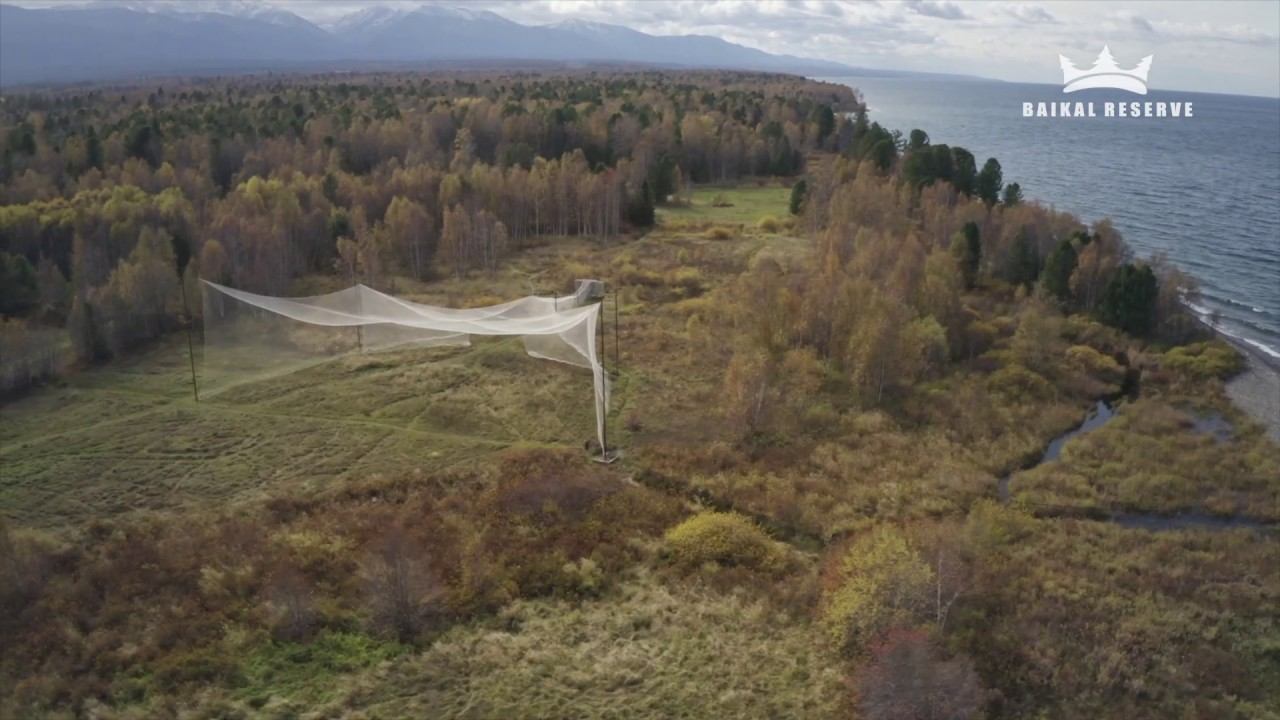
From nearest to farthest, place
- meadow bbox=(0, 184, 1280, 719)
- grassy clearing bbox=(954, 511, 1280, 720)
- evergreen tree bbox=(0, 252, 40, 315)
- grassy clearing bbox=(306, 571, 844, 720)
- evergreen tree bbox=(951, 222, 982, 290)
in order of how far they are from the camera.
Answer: grassy clearing bbox=(306, 571, 844, 720)
grassy clearing bbox=(954, 511, 1280, 720)
meadow bbox=(0, 184, 1280, 719)
evergreen tree bbox=(0, 252, 40, 315)
evergreen tree bbox=(951, 222, 982, 290)

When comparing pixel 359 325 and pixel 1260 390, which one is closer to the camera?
pixel 359 325

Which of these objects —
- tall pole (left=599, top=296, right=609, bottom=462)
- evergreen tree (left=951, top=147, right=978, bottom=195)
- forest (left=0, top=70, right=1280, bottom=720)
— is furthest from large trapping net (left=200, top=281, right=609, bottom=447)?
evergreen tree (left=951, top=147, right=978, bottom=195)

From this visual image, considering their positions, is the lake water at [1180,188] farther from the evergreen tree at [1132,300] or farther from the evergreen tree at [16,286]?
the evergreen tree at [16,286]

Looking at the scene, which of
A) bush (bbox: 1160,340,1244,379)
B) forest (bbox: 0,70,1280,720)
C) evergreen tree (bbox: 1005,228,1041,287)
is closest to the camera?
forest (bbox: 0,70,1280,720)

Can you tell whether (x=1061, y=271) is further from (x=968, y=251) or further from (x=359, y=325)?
(x=359, y=325)

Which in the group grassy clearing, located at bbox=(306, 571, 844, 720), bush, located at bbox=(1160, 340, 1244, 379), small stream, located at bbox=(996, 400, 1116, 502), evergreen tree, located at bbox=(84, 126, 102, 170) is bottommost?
grassy clearing, located at bbox=(306, 571, 844, 720)

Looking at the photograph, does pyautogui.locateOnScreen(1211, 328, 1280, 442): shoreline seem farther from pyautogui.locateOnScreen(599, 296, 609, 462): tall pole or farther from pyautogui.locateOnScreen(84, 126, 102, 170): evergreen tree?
pyautogui.locateOnScreen(84, 126, 102, 170): evergreen tree

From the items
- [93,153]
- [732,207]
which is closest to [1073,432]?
[732,207]

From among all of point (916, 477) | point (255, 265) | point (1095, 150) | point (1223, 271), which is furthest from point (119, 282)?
point (1095, 150)

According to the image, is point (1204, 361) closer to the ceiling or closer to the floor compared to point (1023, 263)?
closer to the floor
